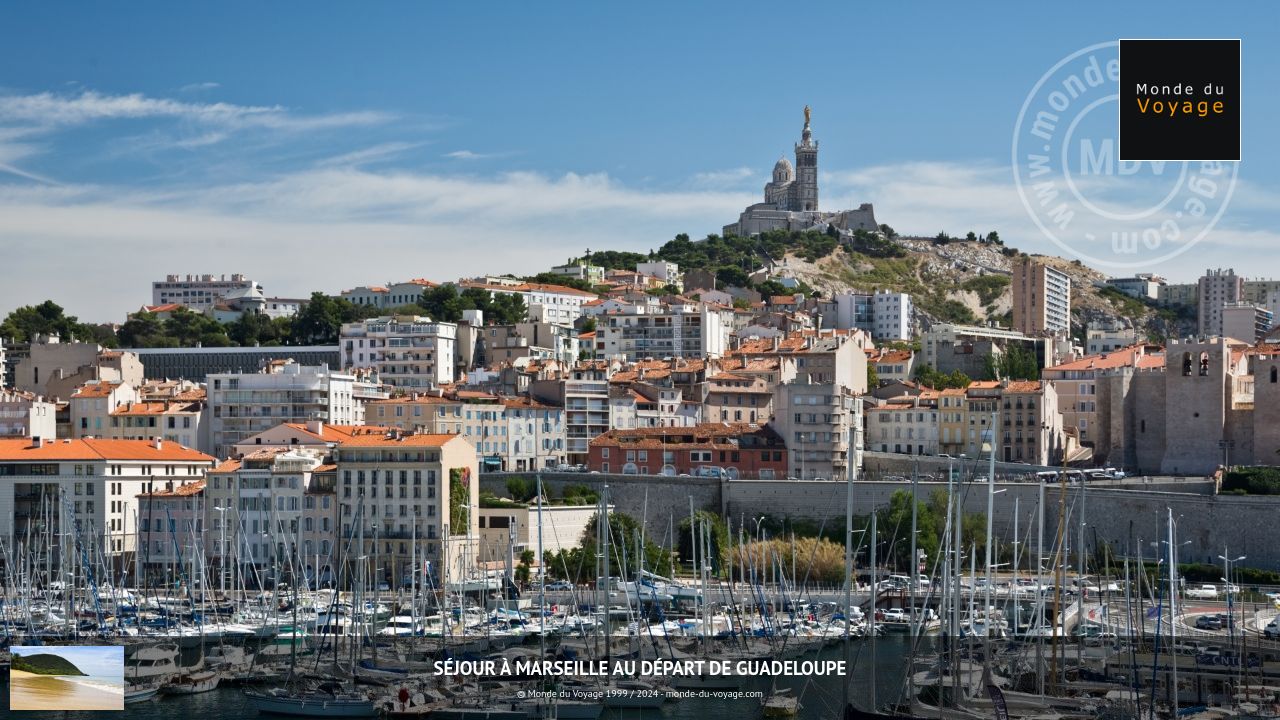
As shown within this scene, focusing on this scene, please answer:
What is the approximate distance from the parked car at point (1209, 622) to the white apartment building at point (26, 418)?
37.0 metres

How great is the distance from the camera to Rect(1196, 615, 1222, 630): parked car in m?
42.4

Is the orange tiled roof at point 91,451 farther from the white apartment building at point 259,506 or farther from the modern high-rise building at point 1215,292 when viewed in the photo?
the modern high-rise building at point 1215,292

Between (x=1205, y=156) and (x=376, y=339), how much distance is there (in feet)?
178

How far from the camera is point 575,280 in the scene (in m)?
106

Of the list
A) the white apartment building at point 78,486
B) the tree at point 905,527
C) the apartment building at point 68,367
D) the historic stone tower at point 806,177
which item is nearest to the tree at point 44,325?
the apartment building at point 68,367

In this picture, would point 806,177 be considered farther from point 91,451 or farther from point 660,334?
point 91,451

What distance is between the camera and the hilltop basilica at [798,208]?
135 meters

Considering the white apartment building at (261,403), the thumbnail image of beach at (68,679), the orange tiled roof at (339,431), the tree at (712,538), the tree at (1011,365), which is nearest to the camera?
the thumbnail image of beach at (68,679)

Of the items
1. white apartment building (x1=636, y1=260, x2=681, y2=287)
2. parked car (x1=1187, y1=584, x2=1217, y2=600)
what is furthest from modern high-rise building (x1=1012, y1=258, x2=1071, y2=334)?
parked car (x1=1187, y1=584, x2=1217, y2=600)

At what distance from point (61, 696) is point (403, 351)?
1744 inches

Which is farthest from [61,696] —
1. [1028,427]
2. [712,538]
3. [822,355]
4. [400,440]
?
[822,355]

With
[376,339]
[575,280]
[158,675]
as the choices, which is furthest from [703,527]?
[575,280]

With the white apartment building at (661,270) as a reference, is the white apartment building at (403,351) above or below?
below

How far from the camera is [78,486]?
177 feet
